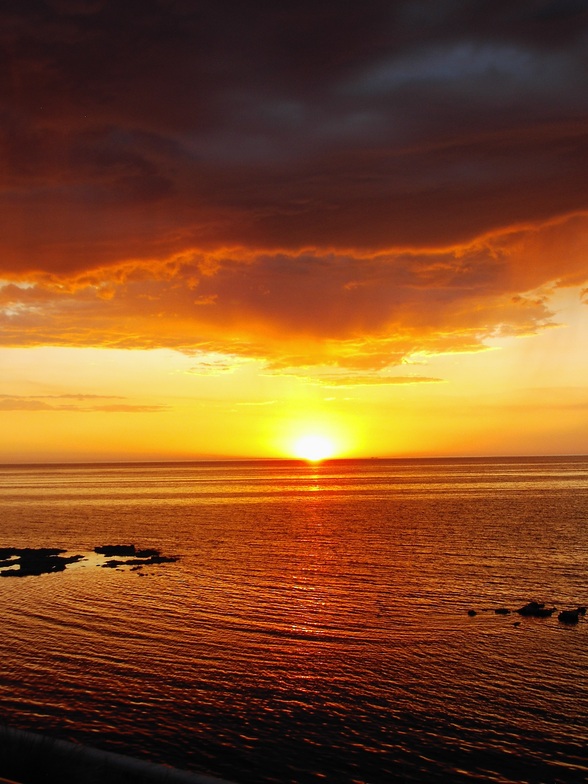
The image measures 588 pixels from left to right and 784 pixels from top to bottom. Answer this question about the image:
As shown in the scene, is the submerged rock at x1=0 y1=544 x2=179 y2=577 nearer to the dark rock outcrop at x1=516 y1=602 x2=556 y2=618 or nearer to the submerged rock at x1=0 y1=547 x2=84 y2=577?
the submerged rock at x1=0 y1=547 x2=84 y2=577

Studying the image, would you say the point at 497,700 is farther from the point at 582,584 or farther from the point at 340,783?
the point at 582,584

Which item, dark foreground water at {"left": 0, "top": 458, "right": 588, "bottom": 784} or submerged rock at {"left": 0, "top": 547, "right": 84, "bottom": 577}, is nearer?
dark foreground water at {"left": 0, "top": 458, "right": 588, "bottom": 784}

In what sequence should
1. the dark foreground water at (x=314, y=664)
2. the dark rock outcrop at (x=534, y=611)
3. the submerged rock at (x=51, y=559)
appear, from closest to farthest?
1. the dark foreground water at (x=314, y=664)
2. the dark rock outcrop at (x=534, y=611)
3. the submerged rock at (x=51, y=559)

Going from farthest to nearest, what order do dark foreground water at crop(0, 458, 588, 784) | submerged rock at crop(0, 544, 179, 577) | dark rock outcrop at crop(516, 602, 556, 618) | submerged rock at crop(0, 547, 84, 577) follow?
submerged rock at crop(0, 544, 179, 577) < submerged rock at crop(0, 547, 84, 577) < dark rock outcrop at crop(516, 602, 556, 618) < dark foreground water at crop(0, 458, 588, 784)

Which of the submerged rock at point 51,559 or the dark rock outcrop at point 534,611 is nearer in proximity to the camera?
the dark rock outcrop at point 534,611

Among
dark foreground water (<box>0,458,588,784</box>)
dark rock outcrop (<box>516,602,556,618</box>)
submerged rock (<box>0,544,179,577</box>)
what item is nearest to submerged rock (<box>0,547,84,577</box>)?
submerged rock (<box>0,544,179,577</box>)

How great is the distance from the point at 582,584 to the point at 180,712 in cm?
3371

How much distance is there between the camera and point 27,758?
1333 centimetres

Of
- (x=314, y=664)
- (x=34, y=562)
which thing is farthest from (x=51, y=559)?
(x=314, y=664)

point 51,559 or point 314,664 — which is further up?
point 314,664

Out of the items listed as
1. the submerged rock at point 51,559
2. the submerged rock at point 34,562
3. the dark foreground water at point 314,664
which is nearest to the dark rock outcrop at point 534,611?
the dark foreground water at point 314,664

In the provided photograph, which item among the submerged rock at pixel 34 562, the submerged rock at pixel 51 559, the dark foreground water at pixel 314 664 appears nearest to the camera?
the dark foreground water at pixel 314 664

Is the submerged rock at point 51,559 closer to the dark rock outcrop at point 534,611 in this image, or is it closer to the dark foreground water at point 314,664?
the dark foreground water at point 314,664

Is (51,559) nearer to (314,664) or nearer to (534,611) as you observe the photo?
(314,664)
